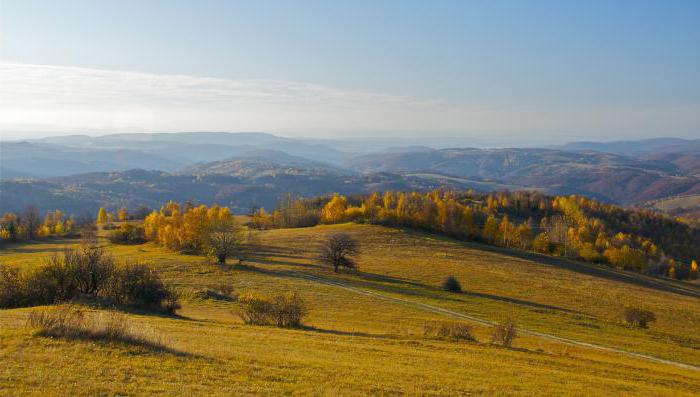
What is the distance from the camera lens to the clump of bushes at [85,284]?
30.5 m

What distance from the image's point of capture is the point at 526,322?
40344mm

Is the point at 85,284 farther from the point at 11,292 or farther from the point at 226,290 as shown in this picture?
the point at 226,290

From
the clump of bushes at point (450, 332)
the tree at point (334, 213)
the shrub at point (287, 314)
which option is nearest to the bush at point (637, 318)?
the clump of bushes at point (450, 332)

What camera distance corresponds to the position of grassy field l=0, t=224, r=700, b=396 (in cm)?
1521

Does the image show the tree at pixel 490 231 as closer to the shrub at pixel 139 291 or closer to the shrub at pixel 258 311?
the shrub at pixel 258 311

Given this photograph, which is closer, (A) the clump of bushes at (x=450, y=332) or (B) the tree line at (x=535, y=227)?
(A) the clump of bushes at (x=450, y=332)

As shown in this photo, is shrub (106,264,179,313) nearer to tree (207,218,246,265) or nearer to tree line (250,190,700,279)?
tree (207,218,246,265)

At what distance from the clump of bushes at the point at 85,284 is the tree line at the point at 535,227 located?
76646 millimetres

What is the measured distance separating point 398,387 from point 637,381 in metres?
13.5

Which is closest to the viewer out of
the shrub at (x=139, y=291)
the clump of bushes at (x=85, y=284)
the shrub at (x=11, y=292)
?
the shrub at (x=11, y=292)

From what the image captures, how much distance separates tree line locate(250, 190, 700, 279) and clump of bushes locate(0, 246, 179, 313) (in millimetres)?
76646

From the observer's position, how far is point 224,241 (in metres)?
61.8

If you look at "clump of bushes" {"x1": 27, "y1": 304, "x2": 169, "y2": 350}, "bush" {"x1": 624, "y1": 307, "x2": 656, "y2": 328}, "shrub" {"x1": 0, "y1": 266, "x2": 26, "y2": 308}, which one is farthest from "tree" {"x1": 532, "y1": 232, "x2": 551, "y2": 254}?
"clump of bushes" {"x1": 27, "y1": 304, "x2": 169, "y2": 350}

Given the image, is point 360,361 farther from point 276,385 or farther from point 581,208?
point 581,208
